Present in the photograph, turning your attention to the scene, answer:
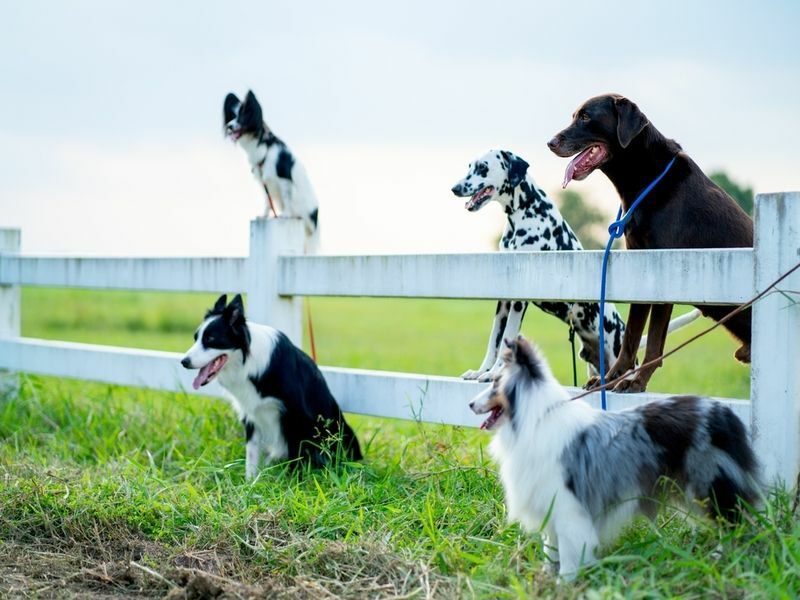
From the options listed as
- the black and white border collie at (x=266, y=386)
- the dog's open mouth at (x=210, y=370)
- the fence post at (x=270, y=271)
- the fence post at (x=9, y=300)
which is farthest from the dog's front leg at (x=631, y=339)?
the fence post at (x=9, y=300)

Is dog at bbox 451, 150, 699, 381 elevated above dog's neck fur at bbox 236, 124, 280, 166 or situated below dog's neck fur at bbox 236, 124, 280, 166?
below

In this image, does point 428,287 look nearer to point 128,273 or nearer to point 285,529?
point 285,529

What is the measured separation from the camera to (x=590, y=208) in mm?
24594

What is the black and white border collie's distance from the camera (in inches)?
196

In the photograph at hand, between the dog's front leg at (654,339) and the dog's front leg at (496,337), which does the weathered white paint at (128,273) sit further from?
the dog's front leg at (654,339)

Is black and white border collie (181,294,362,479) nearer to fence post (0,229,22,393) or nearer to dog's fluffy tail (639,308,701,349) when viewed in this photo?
dog's fluffy tail (639,308,701,349)

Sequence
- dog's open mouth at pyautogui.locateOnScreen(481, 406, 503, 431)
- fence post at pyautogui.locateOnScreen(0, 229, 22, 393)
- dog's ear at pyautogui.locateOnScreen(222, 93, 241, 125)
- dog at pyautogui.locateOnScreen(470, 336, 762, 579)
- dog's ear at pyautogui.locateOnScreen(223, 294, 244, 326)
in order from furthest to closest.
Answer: fence post at pyautogui.locateOnScreen(0, 229, 22, 393)
dog's ear at pyautogui.locateOnScreen(222, 93, 241, 125)
dog's ear at pyautogui.locateOnScreen(223, 294, 244, 326)
dog's open mouth at pyautogui.locateOnScreen(481, 406, 503, 431)
dog at pyautogui.locateOnScreen(470, 336, 762, 579)

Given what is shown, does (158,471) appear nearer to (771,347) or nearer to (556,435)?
(556,435)

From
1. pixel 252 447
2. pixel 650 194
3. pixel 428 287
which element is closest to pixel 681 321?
pixel 650 194

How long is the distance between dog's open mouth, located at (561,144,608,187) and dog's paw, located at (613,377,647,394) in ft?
3.15

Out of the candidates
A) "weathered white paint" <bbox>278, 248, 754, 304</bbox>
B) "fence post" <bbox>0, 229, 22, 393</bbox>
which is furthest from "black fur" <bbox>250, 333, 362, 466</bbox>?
"fence post" <bbox>0, 229, 22, 393</bbox>

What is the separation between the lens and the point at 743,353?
4.36m

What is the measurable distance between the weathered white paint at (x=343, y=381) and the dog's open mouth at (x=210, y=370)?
74cm

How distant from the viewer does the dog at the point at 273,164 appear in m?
6.77
